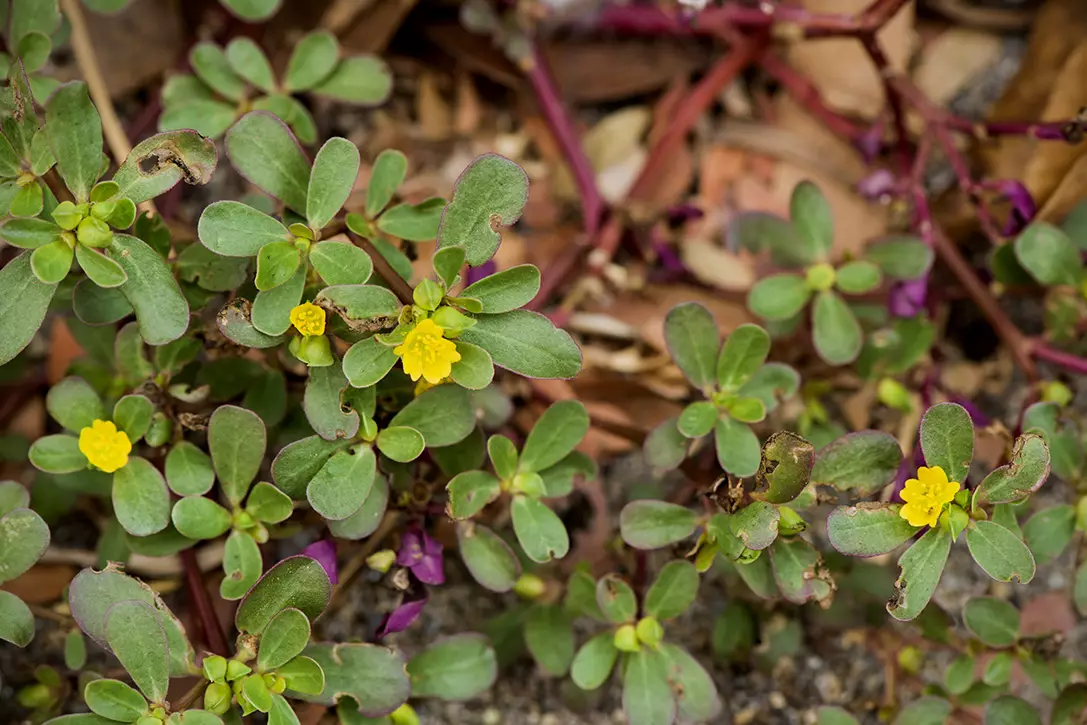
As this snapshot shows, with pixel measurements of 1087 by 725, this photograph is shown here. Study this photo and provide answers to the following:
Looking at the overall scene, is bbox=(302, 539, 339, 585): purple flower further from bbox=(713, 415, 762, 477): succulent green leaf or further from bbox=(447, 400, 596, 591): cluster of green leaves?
bbox=(713, 415, 762, 477): succulent green leaf

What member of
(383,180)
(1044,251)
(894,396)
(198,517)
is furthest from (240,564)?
(1044,251)

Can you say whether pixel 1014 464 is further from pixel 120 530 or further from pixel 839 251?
pixel 120 530

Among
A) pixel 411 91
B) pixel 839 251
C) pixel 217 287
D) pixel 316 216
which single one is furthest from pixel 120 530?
pixel 839 251

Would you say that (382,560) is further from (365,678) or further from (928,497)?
(928,497)

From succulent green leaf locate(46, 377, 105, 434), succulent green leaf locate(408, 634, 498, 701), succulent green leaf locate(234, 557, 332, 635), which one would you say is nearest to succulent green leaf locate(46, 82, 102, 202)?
succulent green leaf locate(46, 377, 105, 434)

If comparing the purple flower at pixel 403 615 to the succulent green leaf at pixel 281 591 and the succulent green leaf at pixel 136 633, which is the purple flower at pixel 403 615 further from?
the succulent green leaf at pixel 136 633

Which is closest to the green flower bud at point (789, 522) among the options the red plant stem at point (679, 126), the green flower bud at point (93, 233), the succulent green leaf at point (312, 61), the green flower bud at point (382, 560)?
the green flower bud at point (382, 560)
